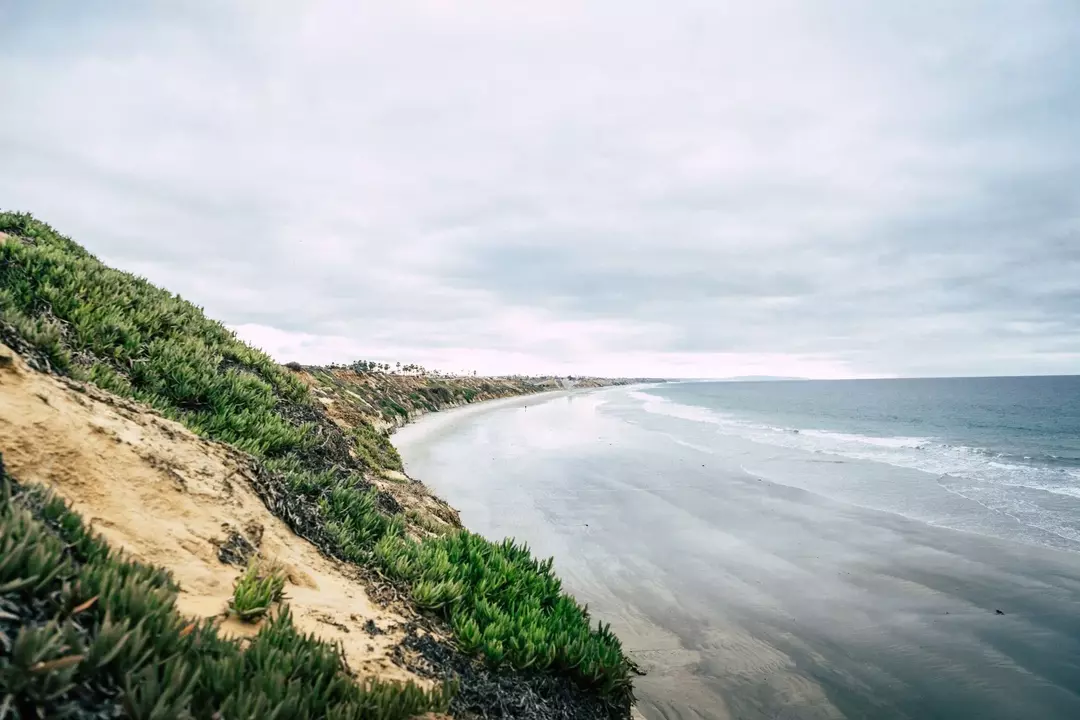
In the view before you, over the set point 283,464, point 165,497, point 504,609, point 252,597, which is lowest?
point 504,609

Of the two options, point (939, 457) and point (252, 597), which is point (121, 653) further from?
point (939, 457)

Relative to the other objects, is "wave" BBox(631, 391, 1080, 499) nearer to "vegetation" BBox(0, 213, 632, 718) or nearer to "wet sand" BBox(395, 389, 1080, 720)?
"wet sand" BBox(395, 389, 1080, 720)

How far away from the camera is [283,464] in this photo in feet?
23.0

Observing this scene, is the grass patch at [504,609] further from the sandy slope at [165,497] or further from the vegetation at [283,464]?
the sandy slope at [165,497]

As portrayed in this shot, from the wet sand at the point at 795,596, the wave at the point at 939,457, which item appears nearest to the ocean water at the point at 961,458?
the wave at the point at 939,457

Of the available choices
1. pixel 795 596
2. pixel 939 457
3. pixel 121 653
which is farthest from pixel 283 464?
pixel 939 457

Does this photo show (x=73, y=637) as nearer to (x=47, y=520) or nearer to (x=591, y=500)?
(x=47, y=520)

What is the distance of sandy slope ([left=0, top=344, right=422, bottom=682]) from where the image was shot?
12.6ft

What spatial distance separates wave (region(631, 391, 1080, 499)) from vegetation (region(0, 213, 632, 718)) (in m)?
20.8

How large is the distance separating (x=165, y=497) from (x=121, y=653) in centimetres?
253

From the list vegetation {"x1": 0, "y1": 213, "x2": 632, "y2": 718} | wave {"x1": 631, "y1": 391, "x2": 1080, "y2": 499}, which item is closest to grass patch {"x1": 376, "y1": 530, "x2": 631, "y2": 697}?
vegetation {"x1": 0, "y1": 213, "x2": 632, "y2": 718}

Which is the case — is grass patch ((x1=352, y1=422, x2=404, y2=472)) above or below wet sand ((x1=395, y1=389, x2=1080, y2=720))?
above

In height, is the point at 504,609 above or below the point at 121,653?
below

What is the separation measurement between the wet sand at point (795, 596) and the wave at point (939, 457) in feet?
27.6
